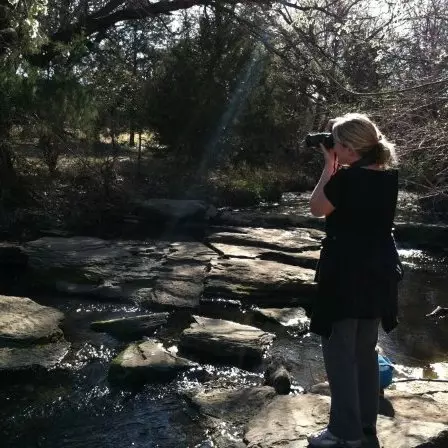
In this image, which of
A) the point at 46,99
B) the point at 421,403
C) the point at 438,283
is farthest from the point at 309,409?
the point at 46,99

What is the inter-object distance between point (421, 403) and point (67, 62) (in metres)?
8.40

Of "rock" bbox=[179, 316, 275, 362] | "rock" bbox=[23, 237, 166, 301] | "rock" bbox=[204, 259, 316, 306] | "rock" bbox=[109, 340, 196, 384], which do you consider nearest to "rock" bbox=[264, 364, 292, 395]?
"rock" bbox=[179, 316, 275, 362]

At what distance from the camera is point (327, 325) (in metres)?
2.68

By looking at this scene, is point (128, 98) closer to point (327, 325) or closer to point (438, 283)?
point (438, 283)

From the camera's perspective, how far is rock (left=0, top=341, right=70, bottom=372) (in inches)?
173

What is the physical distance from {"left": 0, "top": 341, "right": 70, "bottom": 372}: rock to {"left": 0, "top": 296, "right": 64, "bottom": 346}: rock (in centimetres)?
11

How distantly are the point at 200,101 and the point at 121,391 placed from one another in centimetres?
1104

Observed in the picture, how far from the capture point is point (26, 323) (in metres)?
5.10

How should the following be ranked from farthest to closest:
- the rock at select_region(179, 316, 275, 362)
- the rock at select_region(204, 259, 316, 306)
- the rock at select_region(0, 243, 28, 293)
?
the rock at select_region(0, 243, 28, 293) < the rock at select_region(204, 259, 316, 306) < the rock at select_region(179, 316, 275, 362)

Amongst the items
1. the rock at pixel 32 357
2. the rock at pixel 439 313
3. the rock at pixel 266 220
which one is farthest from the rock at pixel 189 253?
the rock at pixel 32 357

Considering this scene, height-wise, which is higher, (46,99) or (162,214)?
(46,99)

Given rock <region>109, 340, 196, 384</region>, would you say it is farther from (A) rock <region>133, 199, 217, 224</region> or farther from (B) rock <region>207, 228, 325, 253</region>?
(A) rock <region>133, 199, 217, 224</region>

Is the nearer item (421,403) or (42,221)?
(421,403)

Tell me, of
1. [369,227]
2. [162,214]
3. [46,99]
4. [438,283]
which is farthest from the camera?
[162,214]
